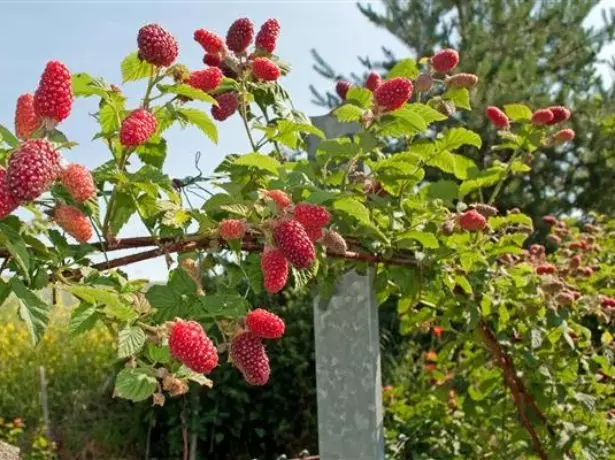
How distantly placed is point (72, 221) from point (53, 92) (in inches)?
8.7

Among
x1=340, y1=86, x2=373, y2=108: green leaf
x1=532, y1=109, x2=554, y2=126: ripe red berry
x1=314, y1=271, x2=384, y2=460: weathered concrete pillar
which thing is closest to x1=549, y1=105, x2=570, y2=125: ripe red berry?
x1=532, y1=109, x2=554, y2=126: ripe red berry

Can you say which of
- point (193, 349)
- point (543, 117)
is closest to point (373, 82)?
point (543, 117)

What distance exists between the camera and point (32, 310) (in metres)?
1.27

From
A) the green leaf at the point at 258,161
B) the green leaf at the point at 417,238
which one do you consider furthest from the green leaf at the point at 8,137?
the green leaf at the point at 417,238

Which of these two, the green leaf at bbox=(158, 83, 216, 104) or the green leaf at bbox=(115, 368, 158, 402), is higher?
the green leaf at bbox=(158, 83, 216, 104)

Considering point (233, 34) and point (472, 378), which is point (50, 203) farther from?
point (472, 378)

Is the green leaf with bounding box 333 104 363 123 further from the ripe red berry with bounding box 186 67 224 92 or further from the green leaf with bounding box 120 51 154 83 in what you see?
the green leaf with bounding box 120 51 154 83

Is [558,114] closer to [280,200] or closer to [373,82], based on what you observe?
[373,82]

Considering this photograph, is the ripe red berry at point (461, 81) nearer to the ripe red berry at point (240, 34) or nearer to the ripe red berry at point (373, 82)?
the ripe red berry at point (373, 82)

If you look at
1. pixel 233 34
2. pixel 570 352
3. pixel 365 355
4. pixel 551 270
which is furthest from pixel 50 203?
pixel 570 352

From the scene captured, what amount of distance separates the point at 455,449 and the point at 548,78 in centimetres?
785

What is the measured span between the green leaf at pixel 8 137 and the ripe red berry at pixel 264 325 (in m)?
0.40

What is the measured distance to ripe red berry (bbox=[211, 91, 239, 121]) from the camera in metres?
1.84

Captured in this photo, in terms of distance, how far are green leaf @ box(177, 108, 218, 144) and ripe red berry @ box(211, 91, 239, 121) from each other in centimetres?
28
